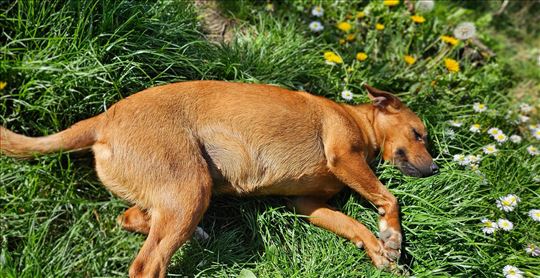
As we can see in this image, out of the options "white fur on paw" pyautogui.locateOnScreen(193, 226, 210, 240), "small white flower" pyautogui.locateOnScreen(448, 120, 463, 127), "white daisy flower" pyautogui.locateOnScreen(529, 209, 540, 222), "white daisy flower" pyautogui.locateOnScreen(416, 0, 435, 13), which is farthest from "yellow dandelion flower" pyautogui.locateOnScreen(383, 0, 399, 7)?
"white fur on paw" pyautogui.locateOnScreen(193, 226, 210, 240)

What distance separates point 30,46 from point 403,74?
3.56 m

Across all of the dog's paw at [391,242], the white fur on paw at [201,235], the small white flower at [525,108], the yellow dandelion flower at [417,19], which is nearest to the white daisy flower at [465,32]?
the yellow dandelion flower at [417,19]

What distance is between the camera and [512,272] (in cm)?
383

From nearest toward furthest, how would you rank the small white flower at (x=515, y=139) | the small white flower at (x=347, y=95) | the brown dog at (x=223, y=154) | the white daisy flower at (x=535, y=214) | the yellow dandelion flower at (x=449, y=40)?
the brown dog at (x=223, y=154), the white daisy flower at (x=535, y=214), the small white flower at (x=515, y=139), the small white flower at (x=347, y=95), the yellow dandelion flower at (x=449, y=40)

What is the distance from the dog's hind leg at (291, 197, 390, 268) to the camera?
158 inches

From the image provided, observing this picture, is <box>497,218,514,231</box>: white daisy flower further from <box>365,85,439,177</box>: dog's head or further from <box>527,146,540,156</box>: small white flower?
<box>527,146,540,156</box>: small white flower

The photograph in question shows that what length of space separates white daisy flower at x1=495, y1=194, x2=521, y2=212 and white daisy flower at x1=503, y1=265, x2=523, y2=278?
1.64 ft

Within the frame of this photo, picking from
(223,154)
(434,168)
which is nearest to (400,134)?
(434,168)

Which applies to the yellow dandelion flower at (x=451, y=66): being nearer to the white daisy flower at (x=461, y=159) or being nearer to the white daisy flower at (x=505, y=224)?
the white daisy flower at (x=461, y=159)

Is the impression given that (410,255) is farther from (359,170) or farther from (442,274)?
(359,170)

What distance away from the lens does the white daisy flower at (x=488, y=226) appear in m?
4.02

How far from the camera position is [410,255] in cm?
411

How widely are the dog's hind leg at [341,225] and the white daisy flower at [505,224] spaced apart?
2.93 feet

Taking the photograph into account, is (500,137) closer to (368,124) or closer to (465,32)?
(368,124)
